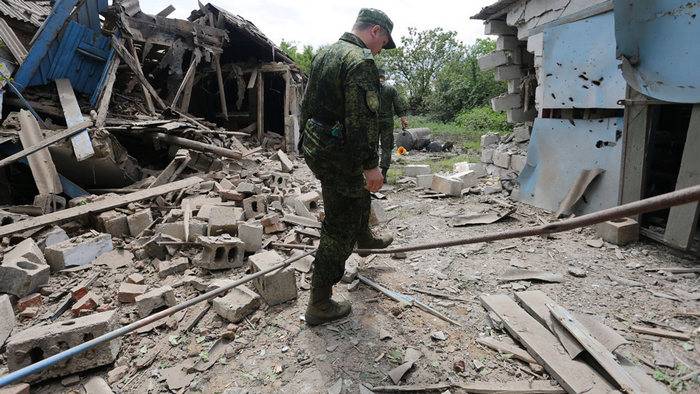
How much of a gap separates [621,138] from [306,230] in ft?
13.4

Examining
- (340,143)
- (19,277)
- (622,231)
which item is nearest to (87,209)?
(19,277)

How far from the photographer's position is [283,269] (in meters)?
3.31

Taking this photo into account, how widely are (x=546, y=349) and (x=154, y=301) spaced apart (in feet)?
10.4

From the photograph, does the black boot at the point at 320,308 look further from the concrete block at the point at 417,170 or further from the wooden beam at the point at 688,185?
the concrete block at the point at 417,170

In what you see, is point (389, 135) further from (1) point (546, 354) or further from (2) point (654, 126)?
(1) point (546, 354)

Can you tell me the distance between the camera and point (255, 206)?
209 inches

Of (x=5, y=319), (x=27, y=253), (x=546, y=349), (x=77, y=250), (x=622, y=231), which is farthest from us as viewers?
(x=622, y=231)

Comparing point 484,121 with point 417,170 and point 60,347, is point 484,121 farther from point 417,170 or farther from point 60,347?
point 60,347

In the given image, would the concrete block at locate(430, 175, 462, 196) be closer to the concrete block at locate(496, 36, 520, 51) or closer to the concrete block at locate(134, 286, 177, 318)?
the concrete block at locate(496, 36, 520, 51)

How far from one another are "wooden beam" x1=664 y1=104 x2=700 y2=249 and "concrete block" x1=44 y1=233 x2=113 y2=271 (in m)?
6.35

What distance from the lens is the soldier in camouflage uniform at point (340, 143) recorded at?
2.59 m

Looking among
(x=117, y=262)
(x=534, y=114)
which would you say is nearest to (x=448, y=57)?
(x=534, y=114)

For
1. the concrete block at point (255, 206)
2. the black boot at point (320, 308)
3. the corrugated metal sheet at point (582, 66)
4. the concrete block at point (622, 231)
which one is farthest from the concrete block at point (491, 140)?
Result: the black boot at point (320, 308)

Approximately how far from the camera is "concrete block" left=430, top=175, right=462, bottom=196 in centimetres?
683
